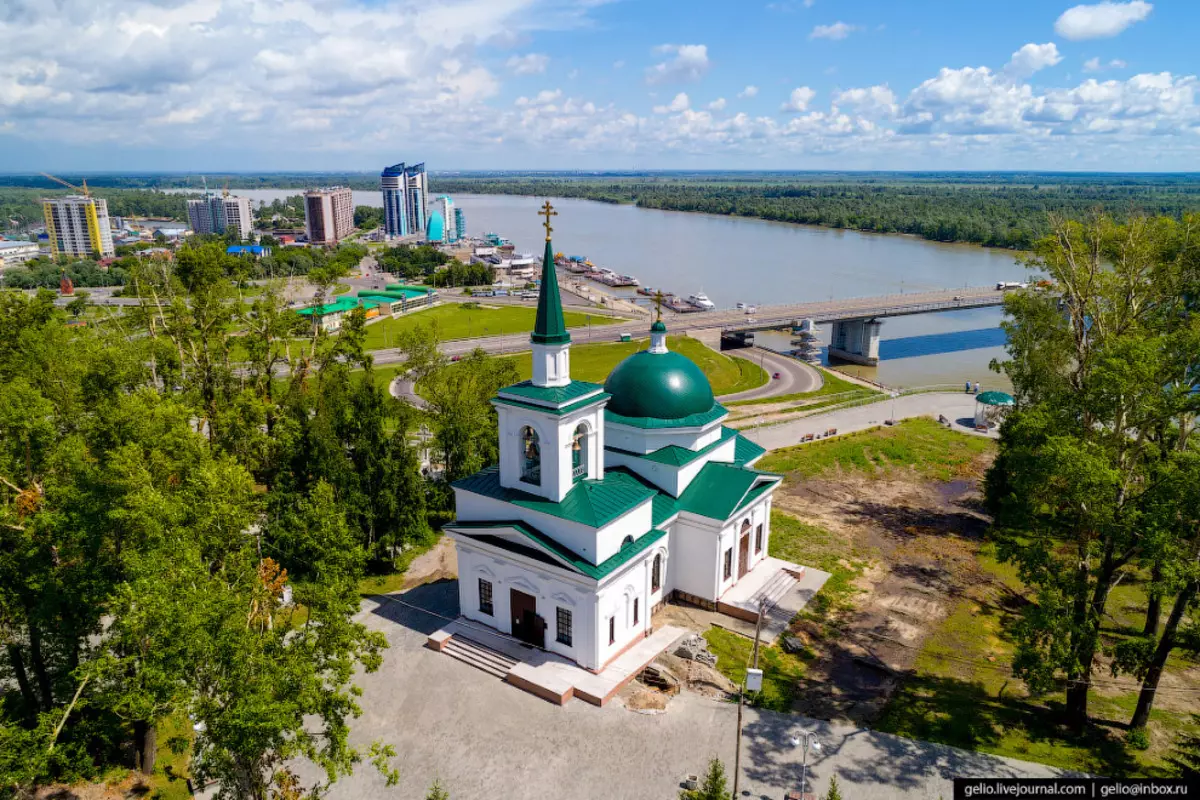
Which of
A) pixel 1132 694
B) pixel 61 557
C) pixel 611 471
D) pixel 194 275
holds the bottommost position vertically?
pixel 1132 694

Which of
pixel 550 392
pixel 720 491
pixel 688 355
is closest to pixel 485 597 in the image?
pixel 550 392

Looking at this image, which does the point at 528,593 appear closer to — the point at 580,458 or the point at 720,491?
the point at 580,458

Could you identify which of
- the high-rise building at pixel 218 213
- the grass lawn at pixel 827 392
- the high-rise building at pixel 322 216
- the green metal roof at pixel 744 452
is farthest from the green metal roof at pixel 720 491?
the high-rise building at pixel 218 213

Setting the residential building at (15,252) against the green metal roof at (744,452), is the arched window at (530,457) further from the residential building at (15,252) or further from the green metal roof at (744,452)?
the residential building at (15,252)

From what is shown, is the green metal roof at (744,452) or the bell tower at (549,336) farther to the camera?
the green metal roof at (744,452)

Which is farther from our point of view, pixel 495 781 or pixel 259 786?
pixel 495 781

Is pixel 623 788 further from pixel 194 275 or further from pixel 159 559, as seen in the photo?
pixel 194 275

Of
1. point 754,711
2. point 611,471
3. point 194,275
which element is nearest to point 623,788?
point 754,711
